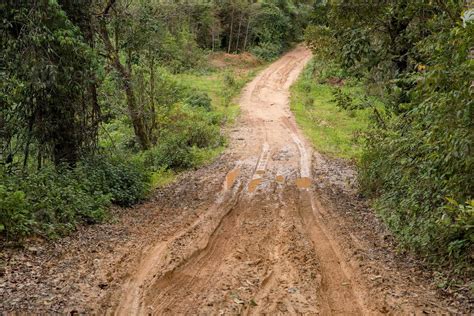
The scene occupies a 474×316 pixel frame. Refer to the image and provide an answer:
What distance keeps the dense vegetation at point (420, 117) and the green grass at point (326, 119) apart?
208cm

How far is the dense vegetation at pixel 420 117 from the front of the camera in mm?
5461

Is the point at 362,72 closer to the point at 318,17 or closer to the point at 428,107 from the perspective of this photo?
the point at 318,17

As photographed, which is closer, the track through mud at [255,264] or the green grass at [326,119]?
the track through mud at [255,264]

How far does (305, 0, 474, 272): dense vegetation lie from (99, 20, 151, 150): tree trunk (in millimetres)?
5238

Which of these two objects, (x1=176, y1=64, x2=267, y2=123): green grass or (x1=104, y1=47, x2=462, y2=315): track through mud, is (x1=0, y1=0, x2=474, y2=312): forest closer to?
(x1=104, y1=47, x2=462, y2=315): track through mud

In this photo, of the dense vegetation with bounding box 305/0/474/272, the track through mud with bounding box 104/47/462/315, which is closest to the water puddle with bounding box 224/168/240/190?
the track through mud with bounding box 104/47/462/315

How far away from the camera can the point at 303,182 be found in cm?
1214

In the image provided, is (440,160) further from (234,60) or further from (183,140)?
(234,60)

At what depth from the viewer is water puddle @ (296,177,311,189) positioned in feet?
38.6

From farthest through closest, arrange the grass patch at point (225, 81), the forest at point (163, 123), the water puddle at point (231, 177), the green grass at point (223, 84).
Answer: the grass patch at point (225, 81) < the green grass at point (223, 84) < the water puddle at point (231, 177) < the forest at point (163, 123)

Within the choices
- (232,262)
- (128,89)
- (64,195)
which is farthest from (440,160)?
(128,89)

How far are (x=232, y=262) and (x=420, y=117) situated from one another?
12.6 ft

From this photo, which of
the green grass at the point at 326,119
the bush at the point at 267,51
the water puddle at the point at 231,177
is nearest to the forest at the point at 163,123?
the green grass at the point at 326,119

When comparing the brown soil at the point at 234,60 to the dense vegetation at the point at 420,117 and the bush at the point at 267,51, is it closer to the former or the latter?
the bush at the point at 267,51
